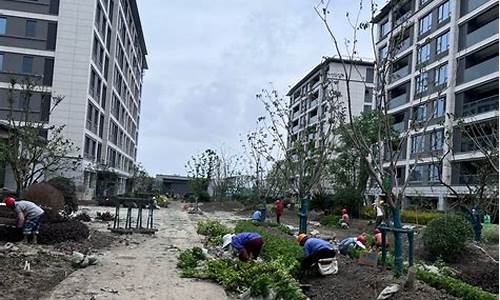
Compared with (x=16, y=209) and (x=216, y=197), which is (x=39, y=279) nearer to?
(x=16, y=209)

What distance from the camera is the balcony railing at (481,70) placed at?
35494 millimetres

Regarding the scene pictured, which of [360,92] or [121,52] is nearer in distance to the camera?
[121,52]

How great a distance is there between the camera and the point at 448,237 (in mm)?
12633

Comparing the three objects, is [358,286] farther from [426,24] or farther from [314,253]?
[426,24]

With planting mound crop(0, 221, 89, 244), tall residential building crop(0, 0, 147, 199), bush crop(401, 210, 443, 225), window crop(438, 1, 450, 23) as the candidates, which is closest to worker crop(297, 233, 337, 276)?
planting mound crop(0, 221, 89, 244)

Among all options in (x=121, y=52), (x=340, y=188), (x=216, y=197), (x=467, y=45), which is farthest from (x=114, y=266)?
(x=121, y=52)

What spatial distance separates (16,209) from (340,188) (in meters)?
23.8

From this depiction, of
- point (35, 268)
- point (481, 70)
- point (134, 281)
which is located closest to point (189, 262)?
point (134, 281)

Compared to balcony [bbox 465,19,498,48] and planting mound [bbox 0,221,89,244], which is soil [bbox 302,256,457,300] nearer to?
planting mound [bbox 0,221,89,244]

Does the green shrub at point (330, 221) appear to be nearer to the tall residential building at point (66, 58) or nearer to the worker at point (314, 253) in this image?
the worker at point (314, 253)

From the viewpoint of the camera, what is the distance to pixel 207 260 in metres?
12.0

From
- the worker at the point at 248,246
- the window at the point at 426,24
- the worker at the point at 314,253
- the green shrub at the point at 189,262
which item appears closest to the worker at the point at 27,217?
the green shrub at the point at 189,262

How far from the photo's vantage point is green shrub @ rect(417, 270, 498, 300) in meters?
7.44

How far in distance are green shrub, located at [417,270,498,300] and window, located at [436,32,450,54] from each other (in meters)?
35.6
